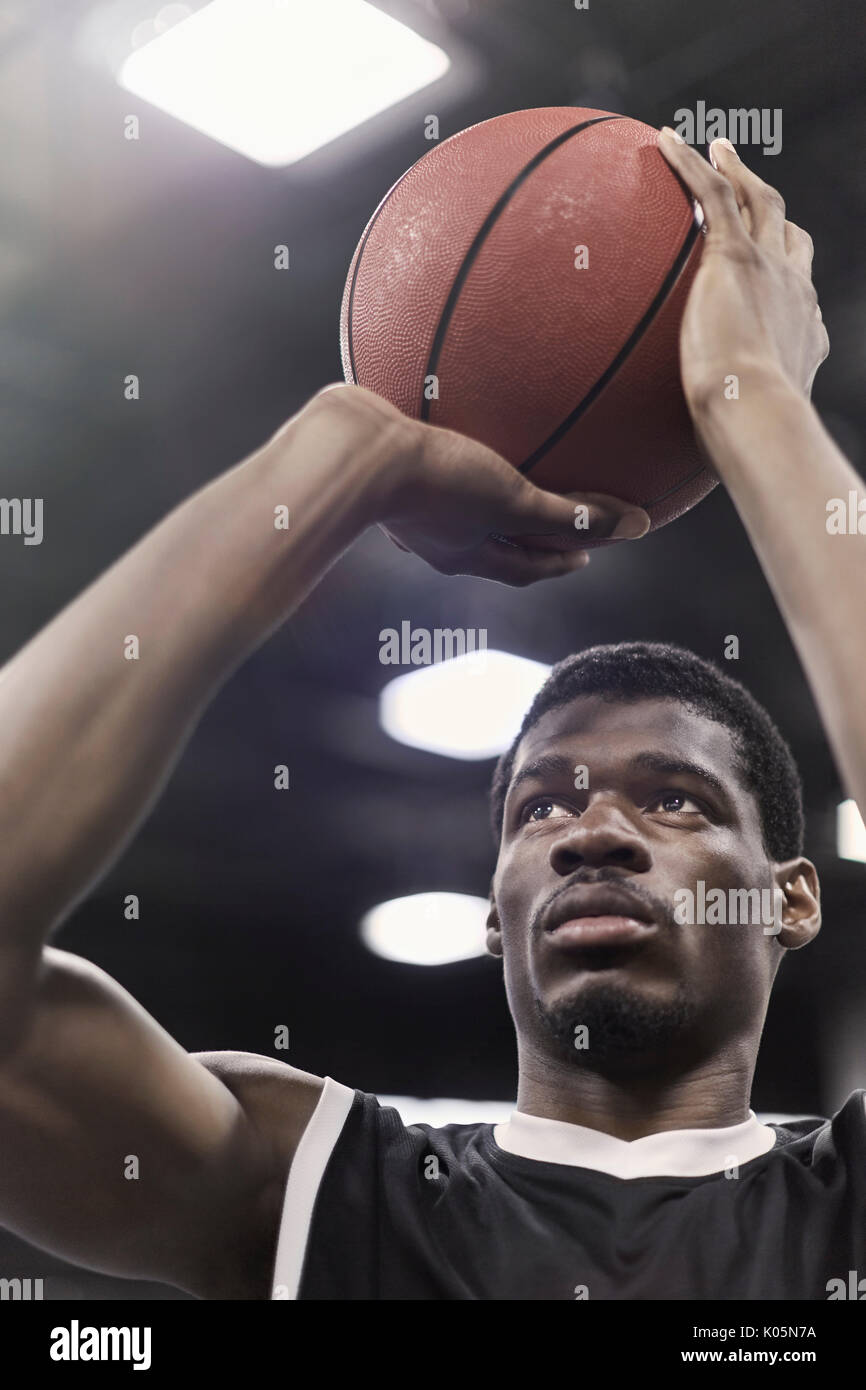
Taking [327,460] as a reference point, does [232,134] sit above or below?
above

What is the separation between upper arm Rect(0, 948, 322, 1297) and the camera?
1.13 metres

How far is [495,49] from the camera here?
216cm

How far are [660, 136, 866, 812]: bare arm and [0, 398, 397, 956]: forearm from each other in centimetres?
30

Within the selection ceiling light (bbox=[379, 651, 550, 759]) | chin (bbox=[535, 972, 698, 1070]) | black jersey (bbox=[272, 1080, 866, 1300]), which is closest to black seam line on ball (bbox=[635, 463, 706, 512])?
chin (bbox=[535, 972, 698, 1070])

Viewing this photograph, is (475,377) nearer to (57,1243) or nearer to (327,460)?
(327,460)

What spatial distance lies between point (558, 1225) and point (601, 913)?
29 centimetres

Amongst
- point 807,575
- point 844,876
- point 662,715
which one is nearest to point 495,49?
point 662,715

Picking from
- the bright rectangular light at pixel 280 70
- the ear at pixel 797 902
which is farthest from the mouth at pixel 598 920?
the bright rectangular light at pixel 280 70

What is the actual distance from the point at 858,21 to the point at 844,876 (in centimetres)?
367

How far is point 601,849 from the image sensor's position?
4.46 ft

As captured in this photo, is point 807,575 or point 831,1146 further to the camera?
point 831,1146

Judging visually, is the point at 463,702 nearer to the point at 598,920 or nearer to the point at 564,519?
the point at 598,920

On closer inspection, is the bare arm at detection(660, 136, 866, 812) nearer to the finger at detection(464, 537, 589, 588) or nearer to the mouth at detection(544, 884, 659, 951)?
the finger at detection(464, 537, 589, 588)
